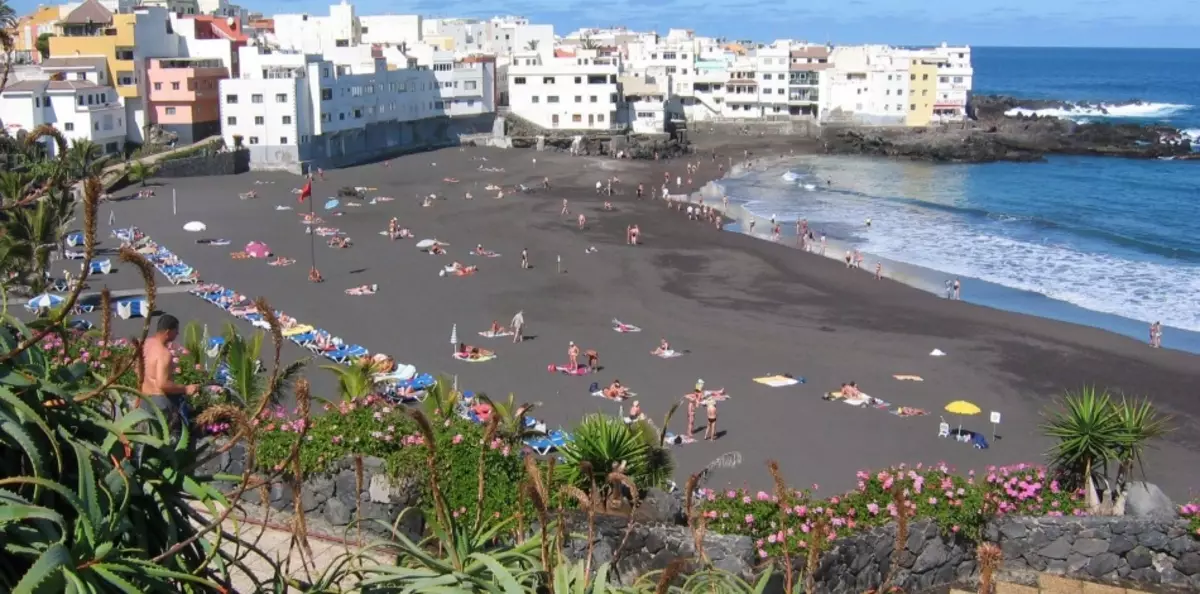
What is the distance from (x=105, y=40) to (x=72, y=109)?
23.2 feet

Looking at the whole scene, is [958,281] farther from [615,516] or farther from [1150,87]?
[1150,87]

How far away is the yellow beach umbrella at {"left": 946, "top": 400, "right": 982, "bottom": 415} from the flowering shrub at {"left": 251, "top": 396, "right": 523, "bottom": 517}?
1122cm

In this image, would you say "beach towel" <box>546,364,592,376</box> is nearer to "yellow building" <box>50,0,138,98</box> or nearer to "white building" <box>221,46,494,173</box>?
"white building" <box>221,46,494,173</box>

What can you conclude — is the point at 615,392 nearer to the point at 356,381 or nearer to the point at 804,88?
the point at 356,381

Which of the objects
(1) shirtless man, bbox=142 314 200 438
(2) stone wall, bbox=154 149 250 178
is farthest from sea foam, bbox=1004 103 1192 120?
(1) shirtless man, bbox=142 314 200 438

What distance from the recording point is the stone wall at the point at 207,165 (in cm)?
4962

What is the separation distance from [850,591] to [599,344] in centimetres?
1511

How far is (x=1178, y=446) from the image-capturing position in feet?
64.0

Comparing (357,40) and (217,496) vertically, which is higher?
(357,40)

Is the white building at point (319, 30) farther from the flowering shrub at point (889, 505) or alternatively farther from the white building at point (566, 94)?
the flowering shrub at point (889, 505)

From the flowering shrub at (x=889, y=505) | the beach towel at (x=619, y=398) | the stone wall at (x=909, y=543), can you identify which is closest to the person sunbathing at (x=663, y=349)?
the beach towel at (x=619, y=398)

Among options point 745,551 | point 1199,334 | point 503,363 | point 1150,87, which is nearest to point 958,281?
point 1199,334

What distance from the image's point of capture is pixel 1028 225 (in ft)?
155

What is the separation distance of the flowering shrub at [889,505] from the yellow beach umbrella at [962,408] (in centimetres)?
806
